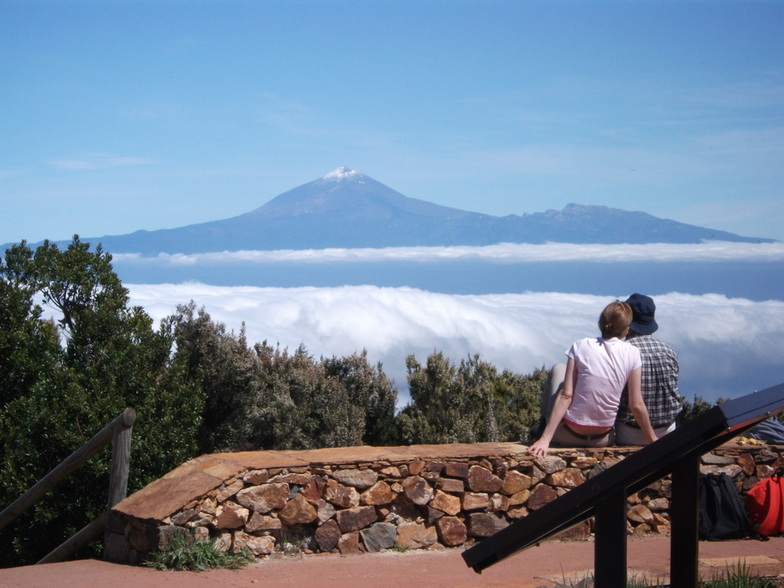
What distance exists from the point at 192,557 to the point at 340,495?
1131 millimetres

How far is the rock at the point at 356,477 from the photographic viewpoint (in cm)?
635

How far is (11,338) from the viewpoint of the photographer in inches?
442

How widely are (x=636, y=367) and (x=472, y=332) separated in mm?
54267

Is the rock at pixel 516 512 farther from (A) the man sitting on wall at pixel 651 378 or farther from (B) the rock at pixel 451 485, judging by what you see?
(A) the man sitting on wall at pixel 651 378

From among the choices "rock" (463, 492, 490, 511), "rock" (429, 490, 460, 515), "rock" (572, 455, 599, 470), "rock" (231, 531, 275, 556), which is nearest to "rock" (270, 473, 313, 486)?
"rock" (231, 531, 275, 556)

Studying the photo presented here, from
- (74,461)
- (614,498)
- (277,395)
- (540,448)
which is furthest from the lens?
(277,395)

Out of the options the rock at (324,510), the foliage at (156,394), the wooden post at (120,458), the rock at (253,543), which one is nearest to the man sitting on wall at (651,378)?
the rock at (324,510)

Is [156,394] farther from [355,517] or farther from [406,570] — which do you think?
[406,570]

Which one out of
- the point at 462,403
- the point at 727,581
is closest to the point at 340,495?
the point at 727,581

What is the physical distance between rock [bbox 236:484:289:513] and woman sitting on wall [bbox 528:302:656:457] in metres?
1.91

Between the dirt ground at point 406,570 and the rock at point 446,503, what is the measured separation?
29 centimetres

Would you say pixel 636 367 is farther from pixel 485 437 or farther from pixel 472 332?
pixel 472 332

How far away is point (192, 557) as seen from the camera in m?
5.75

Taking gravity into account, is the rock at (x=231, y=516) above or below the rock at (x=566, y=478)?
below
